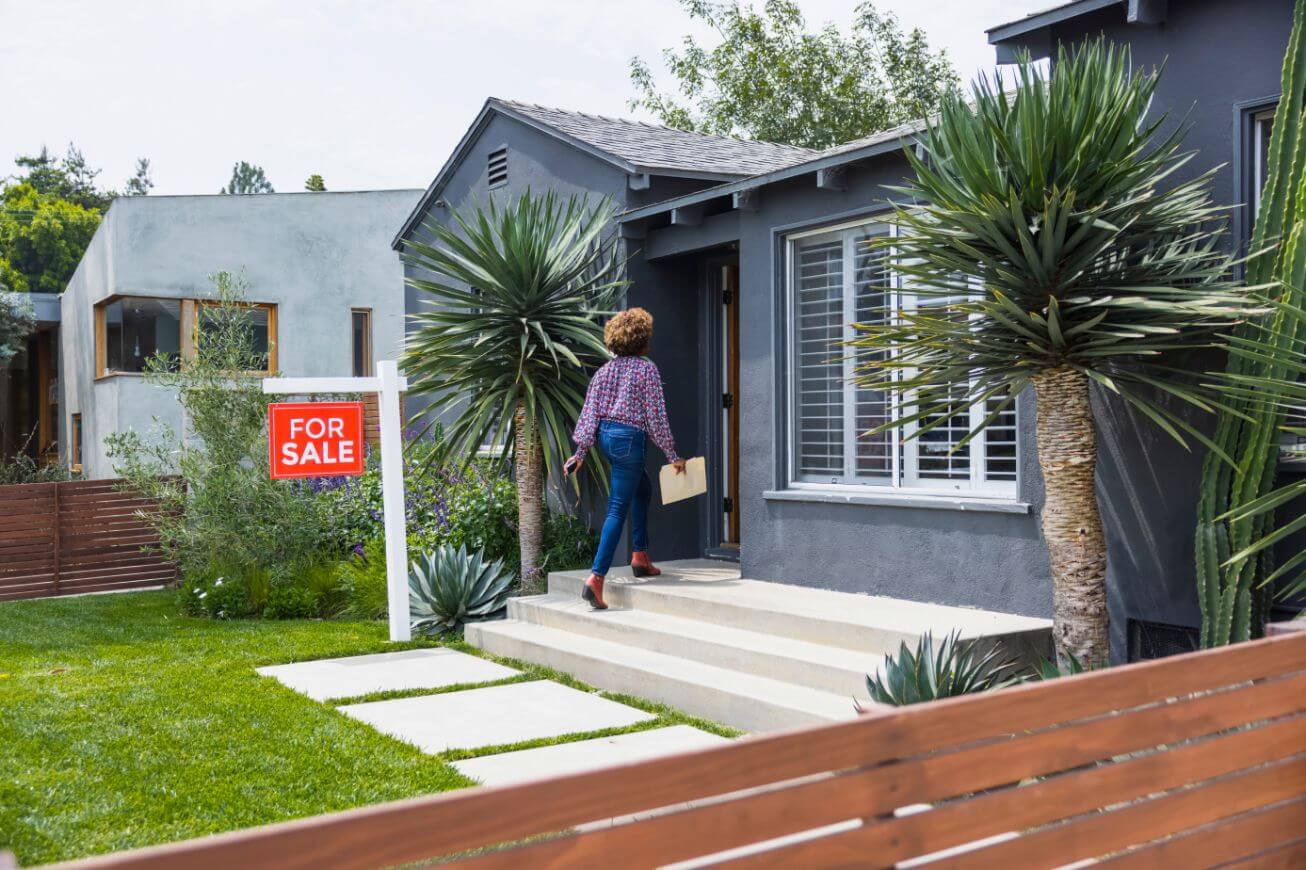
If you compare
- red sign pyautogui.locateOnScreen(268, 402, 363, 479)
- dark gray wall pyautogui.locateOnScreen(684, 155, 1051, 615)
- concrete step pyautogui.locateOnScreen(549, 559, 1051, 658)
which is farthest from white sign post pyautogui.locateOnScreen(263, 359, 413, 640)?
dark gray wall pyautogui.locateOnScreen(684, 155, 1051, 615)

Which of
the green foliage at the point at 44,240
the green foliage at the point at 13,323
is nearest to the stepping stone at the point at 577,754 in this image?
the green foliage at the point at 13,323

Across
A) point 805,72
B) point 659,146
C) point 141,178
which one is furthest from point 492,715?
point 141,178

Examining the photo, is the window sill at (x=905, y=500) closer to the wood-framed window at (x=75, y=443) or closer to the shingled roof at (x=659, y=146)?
the shingled roof at (x=659, y=146)

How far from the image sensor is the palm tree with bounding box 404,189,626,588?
8.73 m

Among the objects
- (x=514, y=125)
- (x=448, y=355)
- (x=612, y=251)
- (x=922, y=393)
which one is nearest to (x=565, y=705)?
(x=922, y=393)

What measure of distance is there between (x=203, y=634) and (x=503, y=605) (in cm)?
227

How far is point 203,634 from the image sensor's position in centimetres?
880

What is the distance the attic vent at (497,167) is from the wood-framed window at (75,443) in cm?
1241

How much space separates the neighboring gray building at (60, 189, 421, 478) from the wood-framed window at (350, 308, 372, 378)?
0.05ft

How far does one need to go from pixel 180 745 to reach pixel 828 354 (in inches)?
179

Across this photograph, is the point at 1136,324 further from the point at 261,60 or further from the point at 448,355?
the point at 261,60

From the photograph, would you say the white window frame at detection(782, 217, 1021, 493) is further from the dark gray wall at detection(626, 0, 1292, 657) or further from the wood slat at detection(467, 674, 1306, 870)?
the wood slat at detection(467, 674, 1306, 870)

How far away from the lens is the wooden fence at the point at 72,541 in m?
11.9

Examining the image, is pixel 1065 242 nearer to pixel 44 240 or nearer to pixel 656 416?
Result: pixel 656 416
